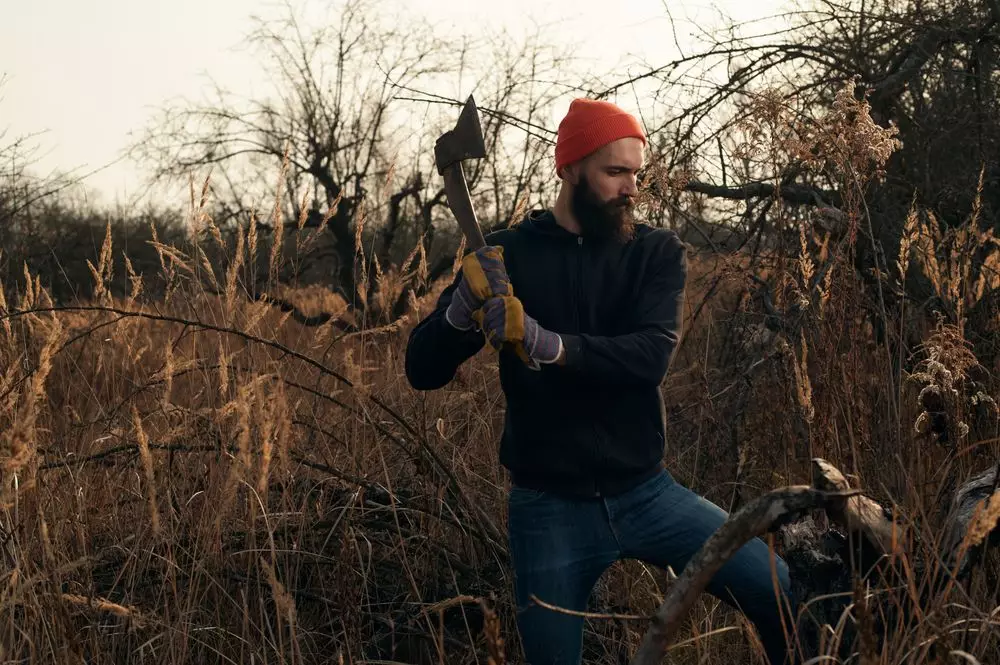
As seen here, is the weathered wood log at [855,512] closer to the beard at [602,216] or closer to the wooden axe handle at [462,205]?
the beard at [602,216]

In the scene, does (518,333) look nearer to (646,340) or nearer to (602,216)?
(646,340)

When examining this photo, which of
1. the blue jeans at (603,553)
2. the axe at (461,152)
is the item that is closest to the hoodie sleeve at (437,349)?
the axe at (461,152)

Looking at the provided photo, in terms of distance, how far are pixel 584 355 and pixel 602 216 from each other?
0.41 m

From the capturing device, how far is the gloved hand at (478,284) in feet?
7.30

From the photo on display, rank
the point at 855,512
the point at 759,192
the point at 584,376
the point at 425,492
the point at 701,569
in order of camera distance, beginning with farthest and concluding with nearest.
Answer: the point at 759,192, the point at 425,492, the point at 584,376, the point at 855,512, the point at 701,569

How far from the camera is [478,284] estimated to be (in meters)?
2.22

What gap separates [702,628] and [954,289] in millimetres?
1226

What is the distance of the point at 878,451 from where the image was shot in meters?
2.80

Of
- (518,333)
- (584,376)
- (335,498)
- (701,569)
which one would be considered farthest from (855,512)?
(335,498)

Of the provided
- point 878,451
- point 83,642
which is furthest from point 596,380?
point 83,642

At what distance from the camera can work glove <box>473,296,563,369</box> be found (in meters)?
2.14

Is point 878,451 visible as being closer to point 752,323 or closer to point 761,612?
point 761,612

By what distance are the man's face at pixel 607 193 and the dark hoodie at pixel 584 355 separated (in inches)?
1.9

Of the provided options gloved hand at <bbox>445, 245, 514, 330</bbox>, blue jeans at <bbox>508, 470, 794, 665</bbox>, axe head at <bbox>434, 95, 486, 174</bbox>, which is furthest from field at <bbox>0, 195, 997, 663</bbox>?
axe head at <bbox>434, 95, 486, 174</bbox>
